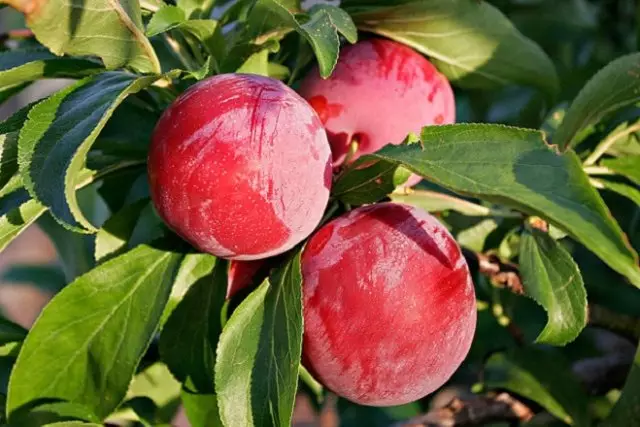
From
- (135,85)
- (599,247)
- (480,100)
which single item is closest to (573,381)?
(480,100)

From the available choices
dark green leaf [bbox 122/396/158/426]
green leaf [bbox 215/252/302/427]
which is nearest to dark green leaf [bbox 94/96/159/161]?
green leaf [bbox 215/252/302/427]

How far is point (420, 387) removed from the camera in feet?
2.43

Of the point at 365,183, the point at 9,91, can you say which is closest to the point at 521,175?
the point at 365,183

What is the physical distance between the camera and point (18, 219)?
28.3 inches

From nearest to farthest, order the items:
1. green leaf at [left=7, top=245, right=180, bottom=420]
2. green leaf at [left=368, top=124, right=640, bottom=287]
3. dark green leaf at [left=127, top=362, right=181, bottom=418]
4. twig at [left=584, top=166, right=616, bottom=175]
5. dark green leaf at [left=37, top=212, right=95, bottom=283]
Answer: green leaf at [left=368, top=124, right=640, bottom=287] < green leaf at [left=7, top=245, right=180, bottom=420] < twig at [left=584, top=166, right=616, bottom=175] < dark green leaf at [left=127, top=362, right=181, bottom=418] < dark green leaf at [left=37, top=212, right=95, bottom=283]

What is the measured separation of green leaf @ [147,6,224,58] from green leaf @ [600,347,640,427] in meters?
0.57

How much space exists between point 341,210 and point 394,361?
169 millimetres

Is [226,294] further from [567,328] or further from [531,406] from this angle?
[531,406]

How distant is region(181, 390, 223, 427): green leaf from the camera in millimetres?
833

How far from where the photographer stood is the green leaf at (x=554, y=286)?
2.42 feet

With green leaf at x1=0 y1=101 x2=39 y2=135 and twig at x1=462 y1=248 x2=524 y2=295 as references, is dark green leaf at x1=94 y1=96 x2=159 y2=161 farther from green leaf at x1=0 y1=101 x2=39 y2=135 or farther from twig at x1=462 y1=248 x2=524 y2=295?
twig at x1=462 y1=248 x2=524 y2=295

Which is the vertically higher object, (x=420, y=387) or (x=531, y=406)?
(x=420, y=387)

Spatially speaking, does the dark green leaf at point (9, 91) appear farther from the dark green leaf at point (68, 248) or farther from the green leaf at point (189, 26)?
the dark green leaf at point (68, 248)

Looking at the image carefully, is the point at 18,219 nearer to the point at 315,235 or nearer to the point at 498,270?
the point at 315,235
